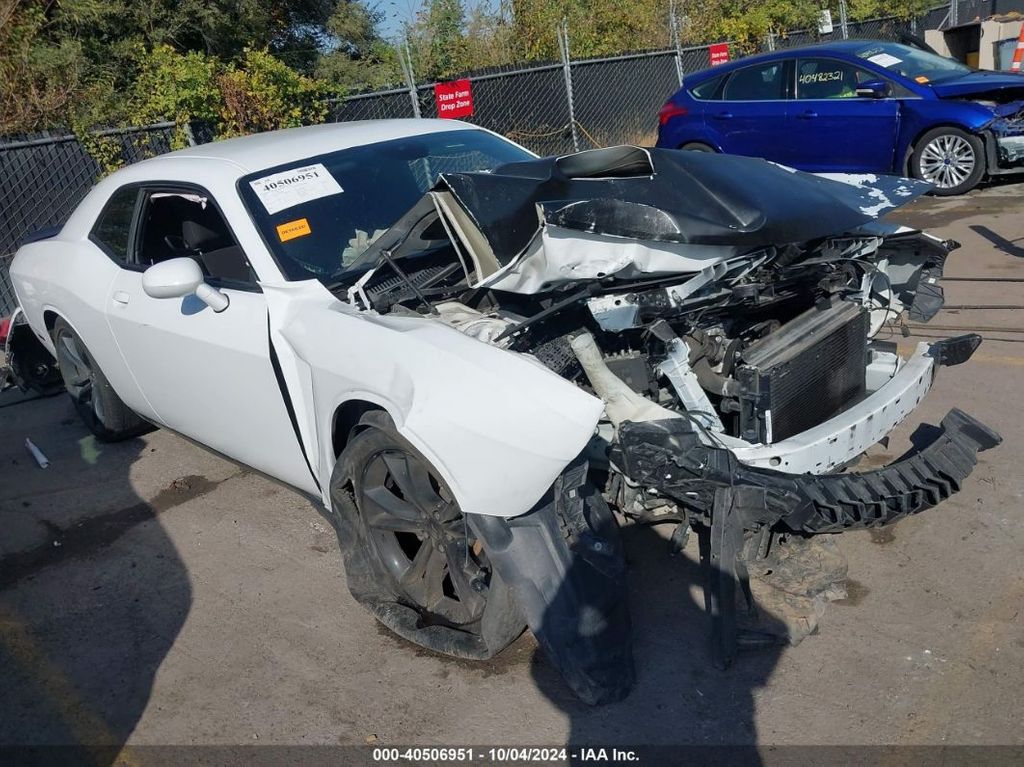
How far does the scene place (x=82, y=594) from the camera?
4.04 metres

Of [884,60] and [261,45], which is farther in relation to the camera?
[261,45]

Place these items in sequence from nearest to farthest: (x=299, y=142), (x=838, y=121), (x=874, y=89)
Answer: (x=299, y=142) → (x=874, y=89) → (x=838, y=121)

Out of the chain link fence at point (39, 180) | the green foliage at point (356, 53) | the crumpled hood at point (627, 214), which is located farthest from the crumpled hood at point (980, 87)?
the green foliage at point (356, 53)

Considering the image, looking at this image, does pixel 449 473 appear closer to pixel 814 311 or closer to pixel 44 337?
pixel 814 311

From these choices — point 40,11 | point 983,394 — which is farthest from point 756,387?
point 40,11

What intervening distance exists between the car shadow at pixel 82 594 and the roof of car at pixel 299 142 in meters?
1.81

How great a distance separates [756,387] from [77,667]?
2741mm

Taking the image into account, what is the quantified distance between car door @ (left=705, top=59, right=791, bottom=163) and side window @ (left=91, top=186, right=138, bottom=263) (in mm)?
6764

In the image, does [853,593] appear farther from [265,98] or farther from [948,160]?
[265,98]

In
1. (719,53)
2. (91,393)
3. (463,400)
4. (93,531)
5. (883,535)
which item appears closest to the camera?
(463,400)

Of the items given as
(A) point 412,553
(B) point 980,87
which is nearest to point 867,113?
(B) point 980,87

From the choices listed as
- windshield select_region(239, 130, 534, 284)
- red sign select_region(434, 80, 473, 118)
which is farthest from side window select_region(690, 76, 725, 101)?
windshield select_region(239, 130, 534, 284)

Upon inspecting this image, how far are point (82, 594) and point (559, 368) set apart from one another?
245cm

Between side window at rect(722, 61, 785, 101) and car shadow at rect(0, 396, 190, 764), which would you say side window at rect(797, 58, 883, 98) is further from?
car shadow at rect(0, 396, 190, 764)
